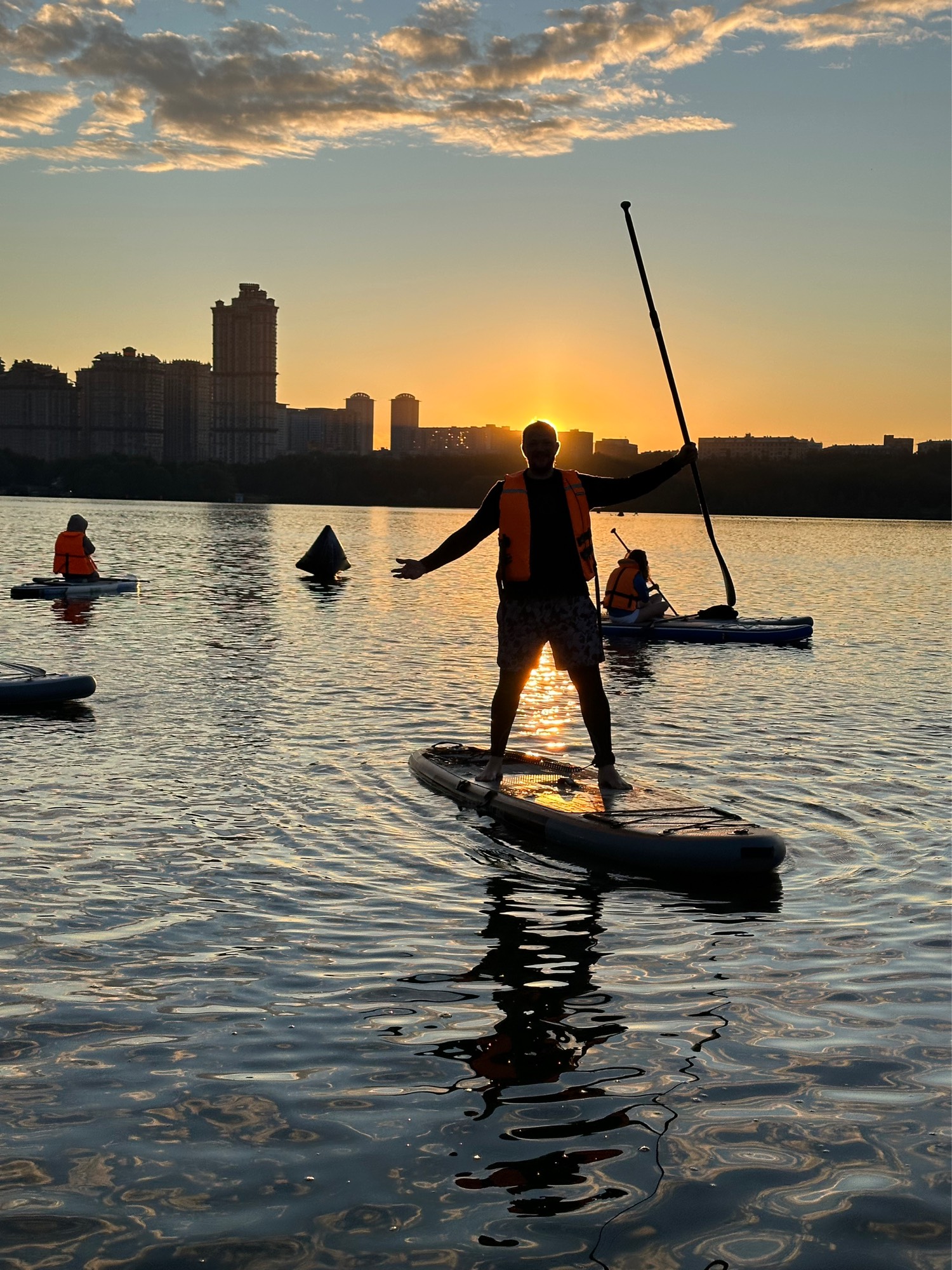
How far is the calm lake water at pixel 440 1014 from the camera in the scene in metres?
3.53

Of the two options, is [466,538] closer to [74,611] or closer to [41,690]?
[41,690]

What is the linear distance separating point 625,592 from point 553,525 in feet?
46.4

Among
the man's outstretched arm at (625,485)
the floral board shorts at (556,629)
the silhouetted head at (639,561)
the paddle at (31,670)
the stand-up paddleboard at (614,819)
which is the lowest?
the stand-up paddleboard at (614,819)

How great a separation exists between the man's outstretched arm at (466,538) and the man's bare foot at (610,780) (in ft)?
5.49

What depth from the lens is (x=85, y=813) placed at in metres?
8.31

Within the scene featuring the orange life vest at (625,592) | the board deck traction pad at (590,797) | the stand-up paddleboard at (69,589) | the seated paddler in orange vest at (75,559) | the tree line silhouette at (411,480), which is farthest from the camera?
the tree line silhouette at (411,480)

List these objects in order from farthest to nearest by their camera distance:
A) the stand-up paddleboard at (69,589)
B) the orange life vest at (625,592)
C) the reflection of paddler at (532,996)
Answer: the stand-up paddleboard at (69,589), the orange life vest at (625,592), the reflection of paddler at (532,996)

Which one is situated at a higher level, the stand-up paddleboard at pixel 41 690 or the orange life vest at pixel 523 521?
the orange life vest at pixel 523 521

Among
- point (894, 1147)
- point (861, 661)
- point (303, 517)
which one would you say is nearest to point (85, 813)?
A: point (894, 1147)

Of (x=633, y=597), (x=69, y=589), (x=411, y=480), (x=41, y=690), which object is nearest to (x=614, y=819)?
(x=41, y=690)

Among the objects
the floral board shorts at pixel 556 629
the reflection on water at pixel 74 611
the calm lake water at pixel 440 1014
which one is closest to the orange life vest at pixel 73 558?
the reflection on water at pixel 74 611

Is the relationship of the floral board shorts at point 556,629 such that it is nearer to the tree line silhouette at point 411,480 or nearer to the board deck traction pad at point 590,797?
→ the board deck traction pad at point 590,797

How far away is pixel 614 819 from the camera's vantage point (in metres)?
7.49

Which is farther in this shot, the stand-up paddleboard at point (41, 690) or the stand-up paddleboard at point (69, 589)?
the stand-up paddleboard at point (69, 589)
